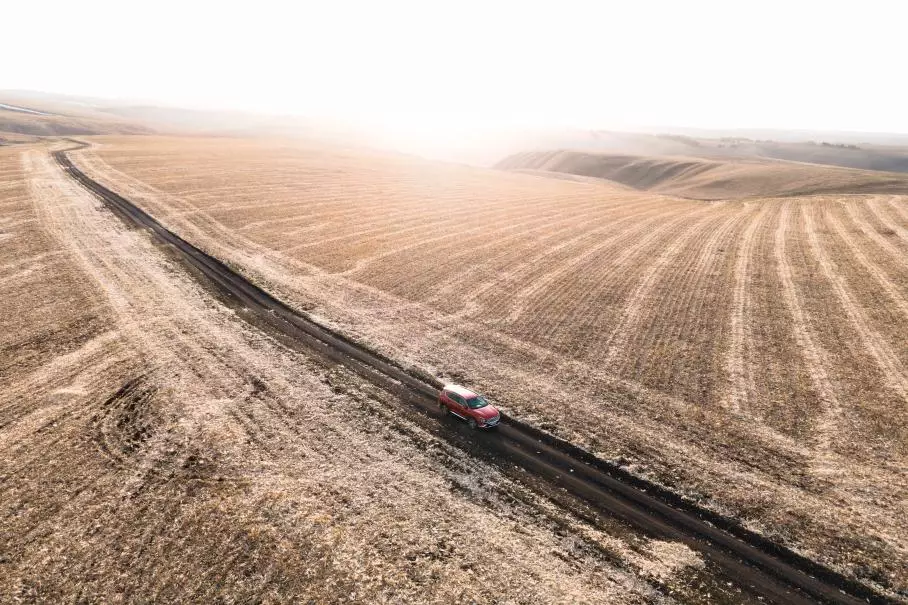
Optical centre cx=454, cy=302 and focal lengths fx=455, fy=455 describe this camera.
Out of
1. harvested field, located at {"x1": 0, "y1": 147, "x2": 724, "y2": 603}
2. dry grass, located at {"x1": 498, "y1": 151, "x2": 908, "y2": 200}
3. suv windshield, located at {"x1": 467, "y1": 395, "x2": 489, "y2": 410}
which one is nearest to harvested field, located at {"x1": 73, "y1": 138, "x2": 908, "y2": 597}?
suv windshield, located at {"x1": 467, "y1": 395, "x2": 489, "y2": 410}

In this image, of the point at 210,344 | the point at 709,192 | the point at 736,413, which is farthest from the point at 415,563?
the point at 709,192

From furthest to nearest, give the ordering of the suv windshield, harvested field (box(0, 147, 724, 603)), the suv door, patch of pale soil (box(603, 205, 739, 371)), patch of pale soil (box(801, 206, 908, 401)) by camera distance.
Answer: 1. patch of pale soil (box(603, 205, 739, 371))
2. patch of pale soil (box(801, 206, 908, 401))
3. the suv door
4. the suv windshield
5. harvested field (box(0, 147, 724, 603))

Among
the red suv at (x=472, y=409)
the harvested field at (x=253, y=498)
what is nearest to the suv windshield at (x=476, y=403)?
the red suv at (x=472, y=409)

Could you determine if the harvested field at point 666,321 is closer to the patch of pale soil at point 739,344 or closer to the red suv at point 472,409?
the patch of pale soil at point 739,344

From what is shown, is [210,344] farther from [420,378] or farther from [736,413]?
[736,413]

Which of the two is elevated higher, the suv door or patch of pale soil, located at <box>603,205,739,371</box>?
patch of pale soil, located at <box>603,205,739,371</box>

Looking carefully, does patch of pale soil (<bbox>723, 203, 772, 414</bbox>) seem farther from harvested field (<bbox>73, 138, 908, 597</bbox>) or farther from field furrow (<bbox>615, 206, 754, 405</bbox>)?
field furrow (<bbox>615, 206, 754, 405</bbox>)

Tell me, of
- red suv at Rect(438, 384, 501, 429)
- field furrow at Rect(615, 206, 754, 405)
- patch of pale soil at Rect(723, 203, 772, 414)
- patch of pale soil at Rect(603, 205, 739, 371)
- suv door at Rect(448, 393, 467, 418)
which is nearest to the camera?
red suv at Rect(438, 384, 501, 429)
